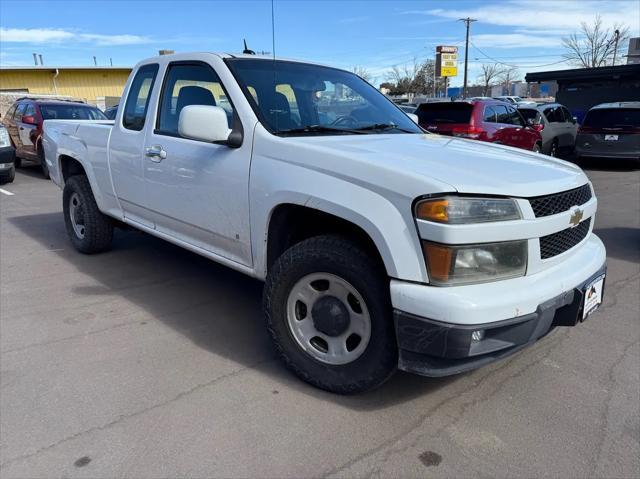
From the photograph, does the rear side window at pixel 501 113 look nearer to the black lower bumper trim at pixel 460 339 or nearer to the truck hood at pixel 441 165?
the truck hood at pixel 441 165

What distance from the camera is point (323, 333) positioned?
2908 millimetres

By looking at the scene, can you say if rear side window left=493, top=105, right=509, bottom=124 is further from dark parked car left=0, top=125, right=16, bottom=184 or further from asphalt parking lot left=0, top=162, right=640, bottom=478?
dark parked car left=0, top=125, right=16, bottom=184

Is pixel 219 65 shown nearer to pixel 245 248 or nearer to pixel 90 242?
pixel 245 248

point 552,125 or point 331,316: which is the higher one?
point 552,125

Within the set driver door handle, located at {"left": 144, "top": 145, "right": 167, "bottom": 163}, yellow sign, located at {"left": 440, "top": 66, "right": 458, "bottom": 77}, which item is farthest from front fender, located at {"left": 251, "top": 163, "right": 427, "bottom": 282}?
yellow sign, located at {"left": 440, "top": 66, "right": 458, "bottom": 77}

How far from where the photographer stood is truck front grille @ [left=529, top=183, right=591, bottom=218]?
2543 millimetres

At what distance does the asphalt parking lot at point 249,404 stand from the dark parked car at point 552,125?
415 inches

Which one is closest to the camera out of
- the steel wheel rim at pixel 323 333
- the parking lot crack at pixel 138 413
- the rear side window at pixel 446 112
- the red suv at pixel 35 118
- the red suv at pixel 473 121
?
the parking lot crack at pixel 138 413

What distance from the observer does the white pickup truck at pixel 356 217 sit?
238 cm

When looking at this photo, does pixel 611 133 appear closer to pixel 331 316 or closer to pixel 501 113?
pixel 501 113

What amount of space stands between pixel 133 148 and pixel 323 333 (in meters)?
2.34

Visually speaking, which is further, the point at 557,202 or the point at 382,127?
the point at 382,127

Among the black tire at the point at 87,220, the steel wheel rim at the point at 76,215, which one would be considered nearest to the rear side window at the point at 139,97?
the black tire at the point at 87,220

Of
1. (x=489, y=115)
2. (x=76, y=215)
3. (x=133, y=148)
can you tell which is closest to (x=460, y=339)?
(x=133, y=148)
